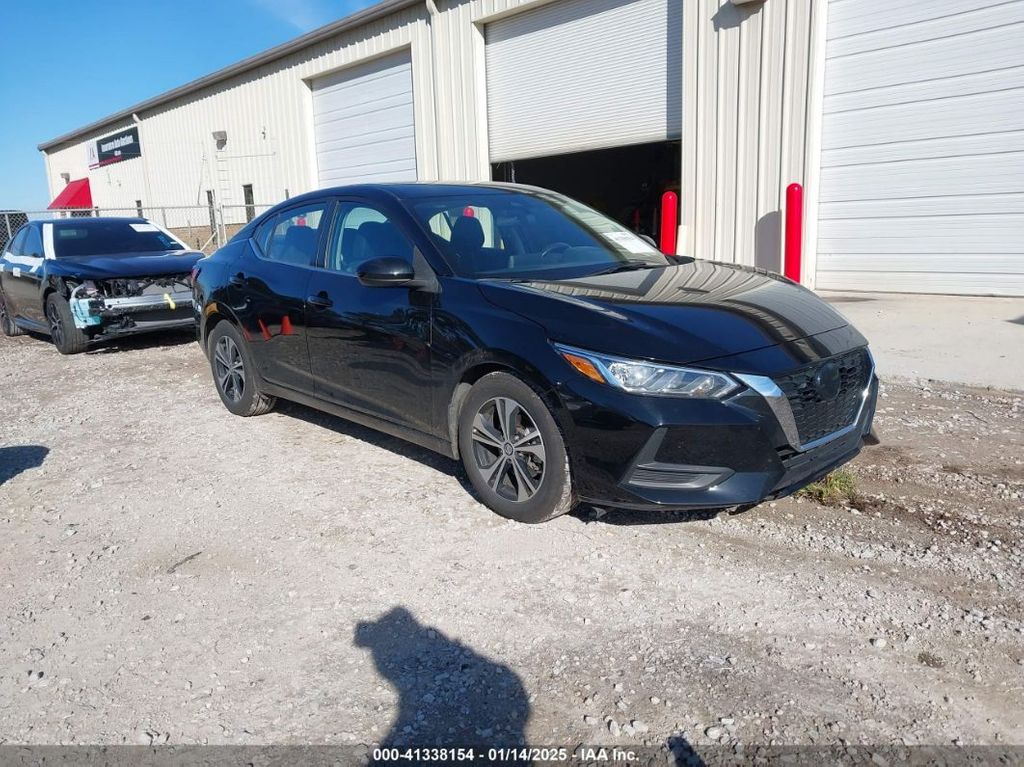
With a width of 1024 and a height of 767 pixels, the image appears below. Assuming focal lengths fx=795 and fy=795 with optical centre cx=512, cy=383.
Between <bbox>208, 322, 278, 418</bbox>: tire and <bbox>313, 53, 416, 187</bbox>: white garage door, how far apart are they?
1015 centimetres

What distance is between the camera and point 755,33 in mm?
10016

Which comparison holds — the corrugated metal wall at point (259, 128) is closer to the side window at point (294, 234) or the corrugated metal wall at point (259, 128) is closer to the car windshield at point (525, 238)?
the side window at point (294, 234)

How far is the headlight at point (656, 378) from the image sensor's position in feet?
10.4

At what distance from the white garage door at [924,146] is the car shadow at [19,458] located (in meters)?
9.05

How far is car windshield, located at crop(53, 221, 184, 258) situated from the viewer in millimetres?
9211

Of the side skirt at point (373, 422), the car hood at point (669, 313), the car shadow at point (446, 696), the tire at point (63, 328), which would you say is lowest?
the car shadow at point (446, 696)

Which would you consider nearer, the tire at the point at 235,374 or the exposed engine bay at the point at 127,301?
the tire at the point at 235,374

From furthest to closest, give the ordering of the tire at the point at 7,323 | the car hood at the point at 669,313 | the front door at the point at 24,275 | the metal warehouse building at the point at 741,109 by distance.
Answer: the tire at the point at 7,323 → the front door at the point at 24,275 → the metal warehouse building at the point at 741,109 → the car hood at the point at 669,313

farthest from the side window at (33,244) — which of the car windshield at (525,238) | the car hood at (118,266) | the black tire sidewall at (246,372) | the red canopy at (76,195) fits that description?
the red canopy at (76,195)

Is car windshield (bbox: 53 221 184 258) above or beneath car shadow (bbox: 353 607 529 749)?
above

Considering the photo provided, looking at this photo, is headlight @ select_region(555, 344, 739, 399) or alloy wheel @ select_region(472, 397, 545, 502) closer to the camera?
headlight @ select_region(555, 344, 739, 399)

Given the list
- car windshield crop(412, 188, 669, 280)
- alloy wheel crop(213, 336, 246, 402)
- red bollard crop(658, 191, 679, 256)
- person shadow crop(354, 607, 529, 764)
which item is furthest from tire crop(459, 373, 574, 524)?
red bollard crop(658, 191, 679, 256)

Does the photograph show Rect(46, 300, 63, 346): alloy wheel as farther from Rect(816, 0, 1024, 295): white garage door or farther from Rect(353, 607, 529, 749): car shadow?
Rect(816, 0, 1024, 295): white garage door

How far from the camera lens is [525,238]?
4.50 m
